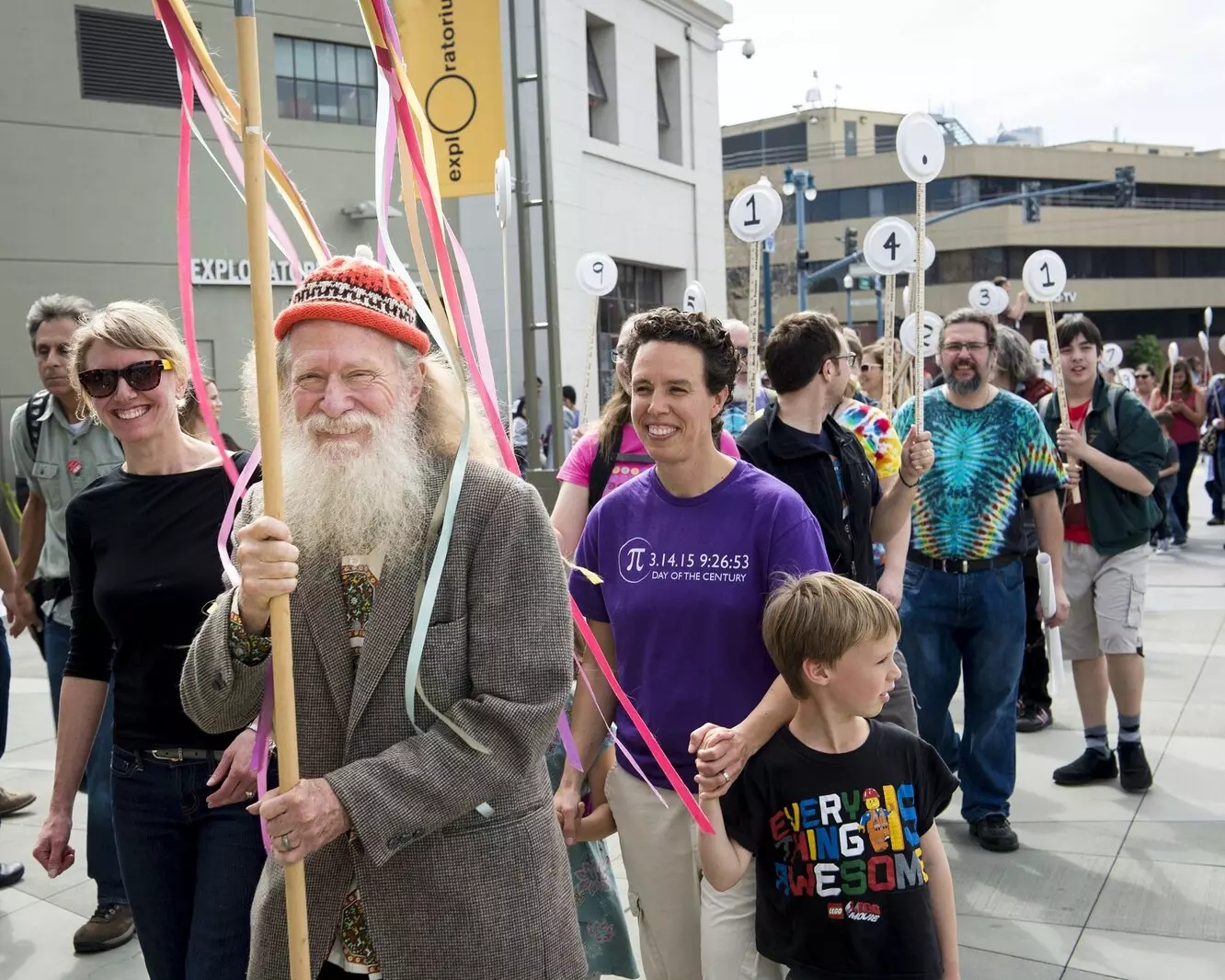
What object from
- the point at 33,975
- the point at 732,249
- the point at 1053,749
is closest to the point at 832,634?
the point at 33,975

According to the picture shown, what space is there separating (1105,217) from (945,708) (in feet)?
196

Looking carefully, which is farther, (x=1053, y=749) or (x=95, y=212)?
(x=95, y=212)

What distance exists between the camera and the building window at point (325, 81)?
53.7 ft

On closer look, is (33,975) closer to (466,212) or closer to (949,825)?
(949,825)

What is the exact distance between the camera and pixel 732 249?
4272cm

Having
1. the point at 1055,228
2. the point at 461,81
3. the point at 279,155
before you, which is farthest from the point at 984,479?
the point at 1055,228

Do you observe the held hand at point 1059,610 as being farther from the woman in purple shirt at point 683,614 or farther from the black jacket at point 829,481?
the woman in purple shirt at point 683,614

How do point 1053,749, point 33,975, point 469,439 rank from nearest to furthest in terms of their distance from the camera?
point 469,439
point 33,975
point 1053,749

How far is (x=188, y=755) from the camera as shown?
8.93 ft

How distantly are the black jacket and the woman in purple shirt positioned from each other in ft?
2.72

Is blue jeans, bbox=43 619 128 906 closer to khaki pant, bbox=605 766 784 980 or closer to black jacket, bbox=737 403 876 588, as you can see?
khaki pant, bbox=605 766 784 980

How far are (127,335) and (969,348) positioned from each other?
3322 millimetres

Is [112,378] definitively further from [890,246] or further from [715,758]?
[890,246]

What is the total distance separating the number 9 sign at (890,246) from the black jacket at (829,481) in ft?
8.02
